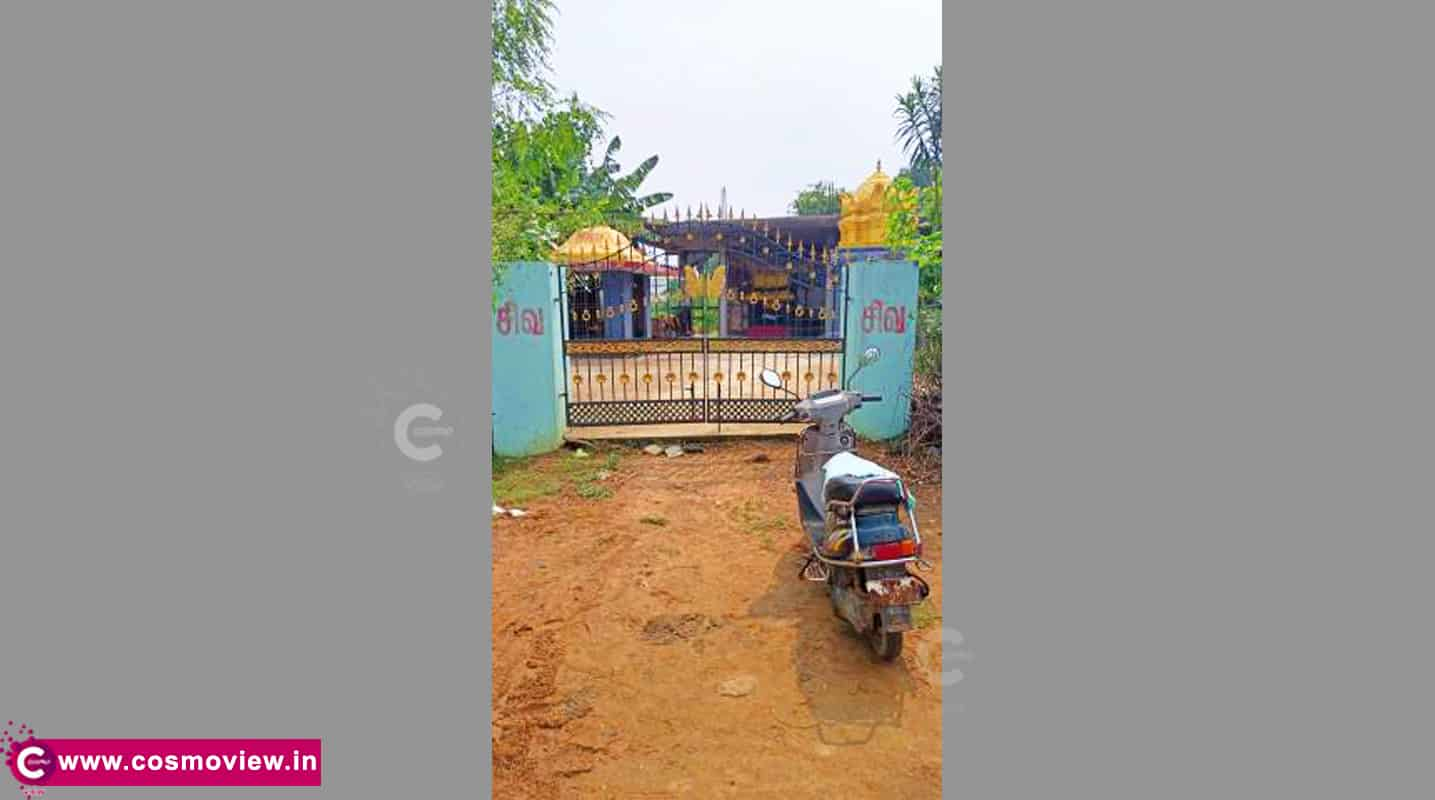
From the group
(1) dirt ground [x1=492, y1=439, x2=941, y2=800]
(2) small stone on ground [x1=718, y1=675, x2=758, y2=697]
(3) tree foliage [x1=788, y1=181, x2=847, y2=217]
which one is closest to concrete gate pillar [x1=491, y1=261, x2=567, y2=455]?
(1) dirt ground [x1=492, y1=439, x2=941, y2=800]

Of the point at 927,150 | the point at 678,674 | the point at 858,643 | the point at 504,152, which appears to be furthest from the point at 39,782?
the point at 927,150

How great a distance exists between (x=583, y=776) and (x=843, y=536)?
1588mm

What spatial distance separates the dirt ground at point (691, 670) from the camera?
2547 mm

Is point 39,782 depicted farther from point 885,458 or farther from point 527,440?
point 885,458

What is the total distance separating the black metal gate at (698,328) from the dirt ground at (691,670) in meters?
2.73

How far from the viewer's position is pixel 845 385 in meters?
7.30

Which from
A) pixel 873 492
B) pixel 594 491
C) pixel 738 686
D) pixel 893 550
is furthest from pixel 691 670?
pixel 594 491

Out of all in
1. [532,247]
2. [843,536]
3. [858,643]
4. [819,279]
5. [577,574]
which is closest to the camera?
[843,536]

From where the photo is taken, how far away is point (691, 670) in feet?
10.7

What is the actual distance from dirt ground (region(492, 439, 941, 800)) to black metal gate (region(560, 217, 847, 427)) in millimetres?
2730

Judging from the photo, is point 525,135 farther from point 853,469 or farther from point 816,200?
point 816,200

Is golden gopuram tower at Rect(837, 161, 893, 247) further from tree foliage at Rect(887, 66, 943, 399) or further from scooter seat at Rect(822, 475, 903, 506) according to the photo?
scooter seat at Rect(822, 475, 903, 506)

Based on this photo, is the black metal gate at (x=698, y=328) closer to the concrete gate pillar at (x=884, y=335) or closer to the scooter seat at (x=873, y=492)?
the concrete gate pillar at (x=884, y=335)

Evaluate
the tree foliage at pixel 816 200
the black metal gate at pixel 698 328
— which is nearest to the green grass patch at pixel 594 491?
the black metal gate at pixel 698 328
